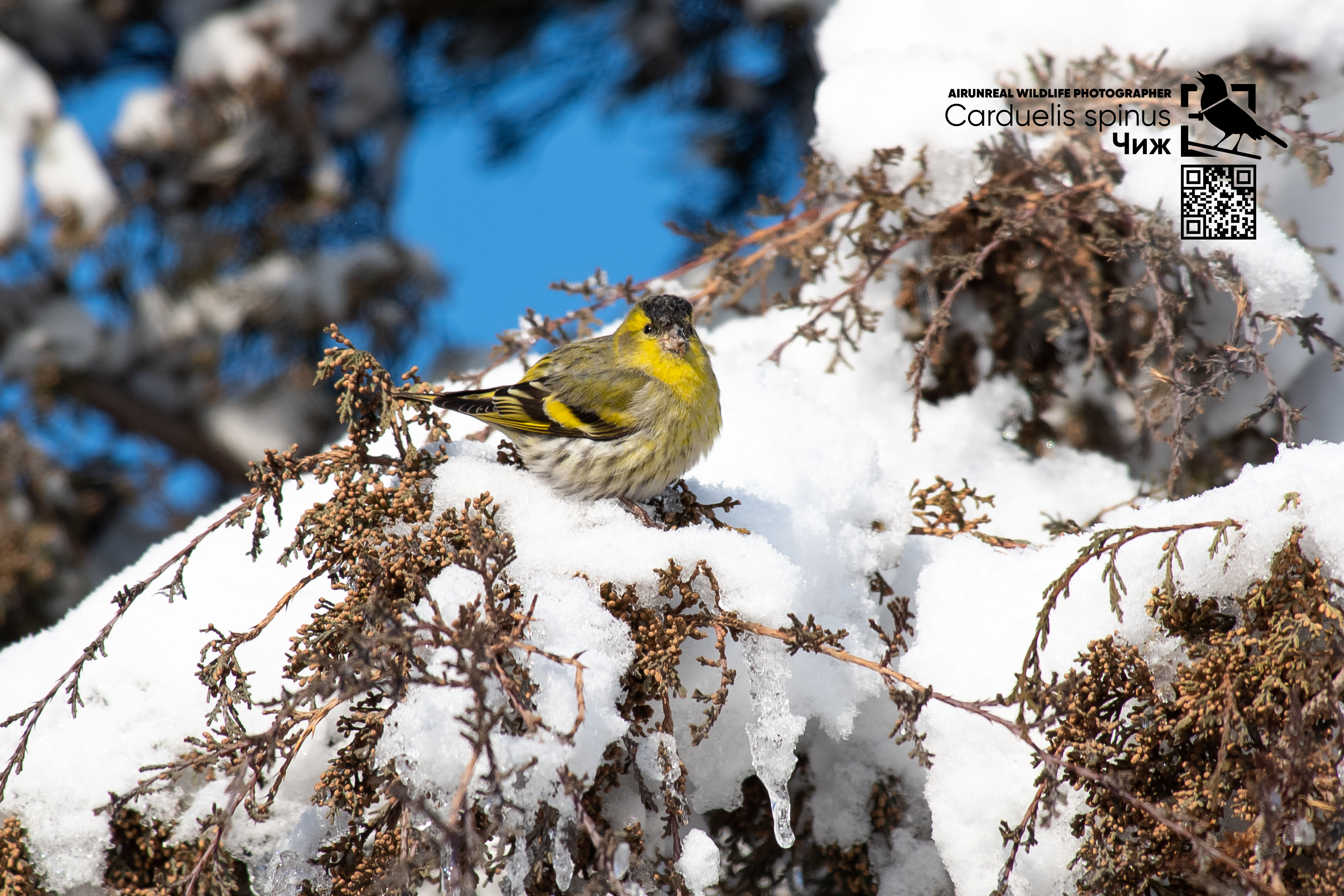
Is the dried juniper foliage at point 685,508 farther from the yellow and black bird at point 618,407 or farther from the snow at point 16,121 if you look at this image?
the snow at point 16,121

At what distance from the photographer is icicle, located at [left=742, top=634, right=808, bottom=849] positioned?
189 centimetres

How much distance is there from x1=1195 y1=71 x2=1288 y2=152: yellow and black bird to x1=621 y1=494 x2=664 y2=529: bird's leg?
2089mm

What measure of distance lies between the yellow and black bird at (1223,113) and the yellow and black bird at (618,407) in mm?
1722

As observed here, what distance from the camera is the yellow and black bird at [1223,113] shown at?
9.47 feet

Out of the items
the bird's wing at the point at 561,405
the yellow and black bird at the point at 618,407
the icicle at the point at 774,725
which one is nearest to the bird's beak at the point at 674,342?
the yellow and black bird at the point at 618,407

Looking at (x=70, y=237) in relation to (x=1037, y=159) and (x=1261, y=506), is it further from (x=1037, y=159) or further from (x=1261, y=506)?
(x=1261, y=506)

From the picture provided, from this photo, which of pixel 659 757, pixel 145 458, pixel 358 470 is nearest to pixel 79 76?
pixel 145 458

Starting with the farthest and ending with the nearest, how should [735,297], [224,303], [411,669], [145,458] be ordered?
[145,458], [224,303], [735,297], [411,669]

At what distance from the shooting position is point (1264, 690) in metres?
1.67

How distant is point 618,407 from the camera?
2729 mm

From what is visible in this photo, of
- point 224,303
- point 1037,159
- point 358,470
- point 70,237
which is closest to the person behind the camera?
point 358,470

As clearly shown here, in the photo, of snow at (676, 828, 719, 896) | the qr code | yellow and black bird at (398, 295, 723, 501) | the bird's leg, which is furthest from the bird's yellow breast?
the qr code

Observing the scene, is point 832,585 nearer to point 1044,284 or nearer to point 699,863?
point 699,863

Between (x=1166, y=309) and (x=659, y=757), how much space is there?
184 cm
